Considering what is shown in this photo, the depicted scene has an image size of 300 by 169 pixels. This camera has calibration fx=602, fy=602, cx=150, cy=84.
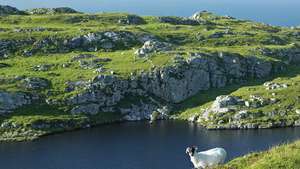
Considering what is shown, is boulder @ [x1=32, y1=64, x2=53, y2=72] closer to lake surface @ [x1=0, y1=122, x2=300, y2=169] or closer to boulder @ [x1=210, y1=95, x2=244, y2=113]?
lake surface @ [x1=0, y1=122, x2=300, y2=169]

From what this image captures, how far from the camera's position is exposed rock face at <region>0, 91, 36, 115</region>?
156m

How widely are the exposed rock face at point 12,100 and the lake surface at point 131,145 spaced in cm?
1746

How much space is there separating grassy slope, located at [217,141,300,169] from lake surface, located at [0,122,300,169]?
67.3 metres

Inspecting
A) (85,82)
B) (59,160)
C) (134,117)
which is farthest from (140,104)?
(59,160)

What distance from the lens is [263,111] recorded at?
155000 millimetres

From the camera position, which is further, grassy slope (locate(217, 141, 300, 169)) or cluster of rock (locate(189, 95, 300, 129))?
cluster of rock (locate(189, 95, 300, 129))

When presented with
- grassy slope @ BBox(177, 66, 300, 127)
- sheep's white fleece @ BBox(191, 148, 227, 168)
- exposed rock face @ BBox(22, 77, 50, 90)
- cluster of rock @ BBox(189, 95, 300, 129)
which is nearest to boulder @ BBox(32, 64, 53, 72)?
exposed rock face @ BBox(22, 77, 50, 90)

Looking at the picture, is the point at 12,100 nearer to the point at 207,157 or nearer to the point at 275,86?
the point at 275,86

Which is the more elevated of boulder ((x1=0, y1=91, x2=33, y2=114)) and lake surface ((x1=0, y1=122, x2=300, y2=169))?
boulder ((x1=0, y1=91, x2=33, y2=114))

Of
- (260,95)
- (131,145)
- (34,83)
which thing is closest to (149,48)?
(34,83)

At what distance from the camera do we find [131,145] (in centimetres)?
13462

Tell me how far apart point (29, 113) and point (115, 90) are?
87.1 ft

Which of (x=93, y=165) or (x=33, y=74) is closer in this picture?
(x=93, y=165)

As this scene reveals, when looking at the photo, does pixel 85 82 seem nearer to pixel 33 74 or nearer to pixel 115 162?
pixel 33 74
